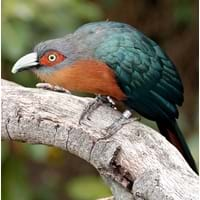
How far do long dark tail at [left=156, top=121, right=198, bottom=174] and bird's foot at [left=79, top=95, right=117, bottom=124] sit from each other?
0.63 ft

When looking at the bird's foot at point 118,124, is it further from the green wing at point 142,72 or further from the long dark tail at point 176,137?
the long dark tail at point 176,137

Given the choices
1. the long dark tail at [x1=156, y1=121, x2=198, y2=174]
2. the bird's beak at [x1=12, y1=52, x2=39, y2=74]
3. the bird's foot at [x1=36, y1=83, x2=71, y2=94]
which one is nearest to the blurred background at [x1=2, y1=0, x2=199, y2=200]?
the long dark tail at [x1=156, y1=121, x2=198, y2=174]

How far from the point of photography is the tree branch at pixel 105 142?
99.3 inches

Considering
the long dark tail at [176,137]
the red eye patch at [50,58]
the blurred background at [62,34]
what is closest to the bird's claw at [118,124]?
the long dark tail at [176,137]

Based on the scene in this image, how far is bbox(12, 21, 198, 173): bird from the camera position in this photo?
112 inches

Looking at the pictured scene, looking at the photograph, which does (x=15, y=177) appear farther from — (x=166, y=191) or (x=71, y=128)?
(x=166, y=191)

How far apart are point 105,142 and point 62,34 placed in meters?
1.21

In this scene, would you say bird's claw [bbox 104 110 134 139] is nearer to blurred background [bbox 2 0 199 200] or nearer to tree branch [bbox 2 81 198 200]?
tree branch [bbox 2 81 198 200]

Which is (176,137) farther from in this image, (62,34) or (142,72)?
(62,34)

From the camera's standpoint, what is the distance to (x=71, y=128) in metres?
2.83

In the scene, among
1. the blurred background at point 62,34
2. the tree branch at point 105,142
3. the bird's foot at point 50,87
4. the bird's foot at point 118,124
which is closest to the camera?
the tree branch at point 105,142

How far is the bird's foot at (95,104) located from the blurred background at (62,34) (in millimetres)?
554

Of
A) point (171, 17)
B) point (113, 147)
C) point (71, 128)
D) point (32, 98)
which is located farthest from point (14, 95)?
point (171, 17)

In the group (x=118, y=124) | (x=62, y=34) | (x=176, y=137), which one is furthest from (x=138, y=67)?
(x=62, y=34)
